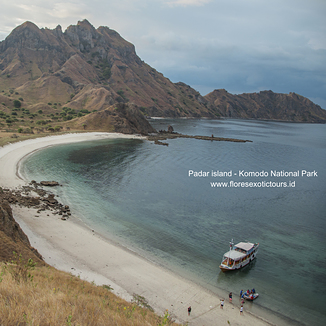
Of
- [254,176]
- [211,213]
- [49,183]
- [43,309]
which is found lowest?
[211,213]

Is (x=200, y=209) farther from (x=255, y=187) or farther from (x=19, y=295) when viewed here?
(x=19, y=295)

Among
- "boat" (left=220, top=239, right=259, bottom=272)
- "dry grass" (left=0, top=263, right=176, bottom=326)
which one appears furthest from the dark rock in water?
"dry grass" (left=0, top=263, right=176, bottom=326)

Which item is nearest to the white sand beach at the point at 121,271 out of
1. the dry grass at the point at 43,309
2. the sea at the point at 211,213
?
the sea at the point at 211,213

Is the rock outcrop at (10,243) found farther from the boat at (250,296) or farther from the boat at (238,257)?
the boat at (238,257)

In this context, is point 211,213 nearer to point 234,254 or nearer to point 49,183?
point 234,254

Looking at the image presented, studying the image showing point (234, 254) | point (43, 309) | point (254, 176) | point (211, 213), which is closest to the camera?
point (43, 309)

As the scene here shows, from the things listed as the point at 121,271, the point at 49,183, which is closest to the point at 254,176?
the point at 49,183

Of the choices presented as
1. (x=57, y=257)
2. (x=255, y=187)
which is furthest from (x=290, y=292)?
(x=255, y=187)
